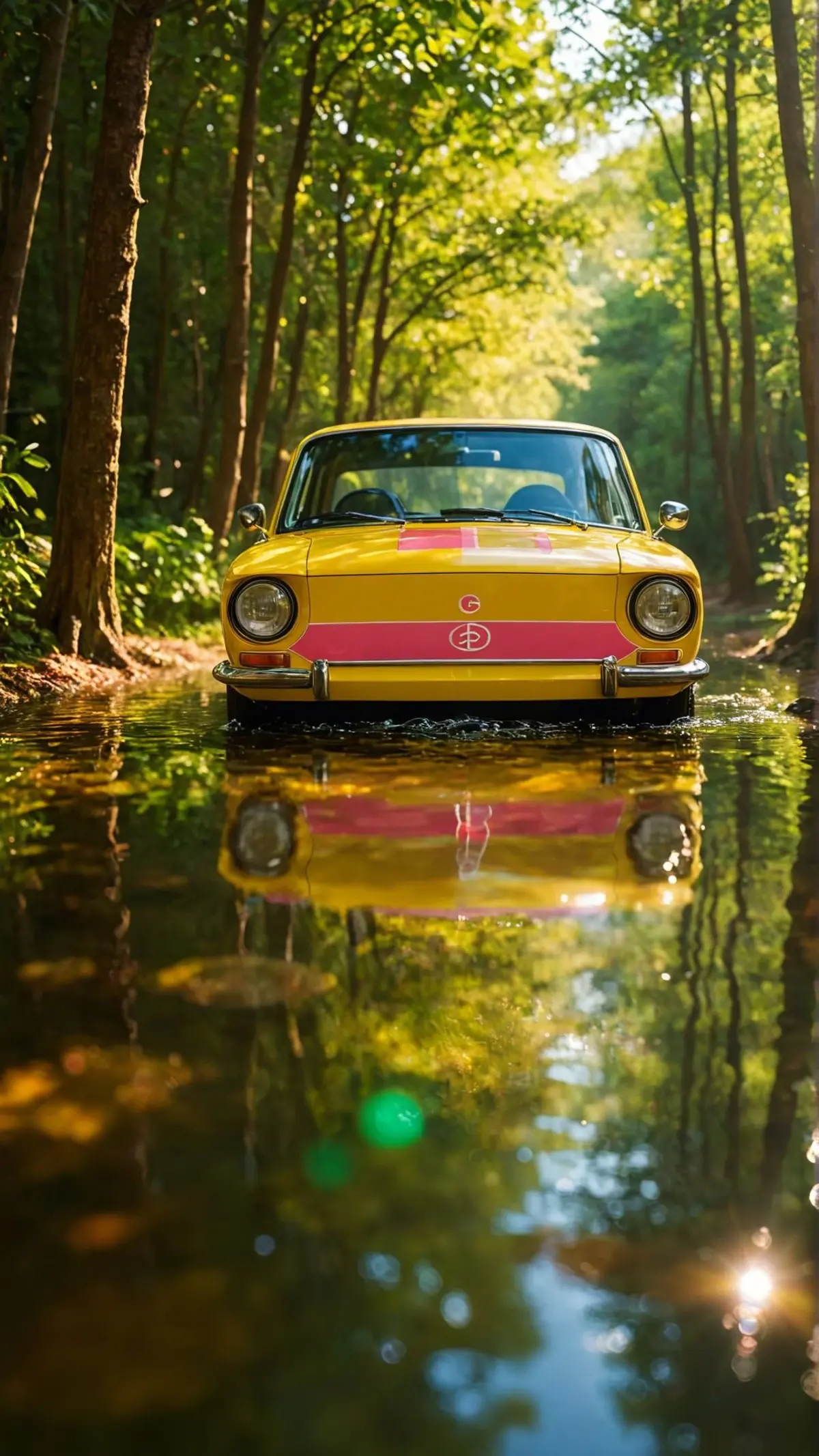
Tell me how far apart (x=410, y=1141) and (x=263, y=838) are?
217 cm

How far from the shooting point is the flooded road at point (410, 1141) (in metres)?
1.39

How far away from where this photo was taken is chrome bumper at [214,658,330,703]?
5777mm

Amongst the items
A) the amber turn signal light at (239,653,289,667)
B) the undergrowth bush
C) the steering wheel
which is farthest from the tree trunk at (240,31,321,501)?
the amber turn signal light at (239,653,289,667)

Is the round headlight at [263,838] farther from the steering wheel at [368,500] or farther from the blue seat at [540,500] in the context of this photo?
the blue seat at [540,500]

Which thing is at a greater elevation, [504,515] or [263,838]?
[504,515]

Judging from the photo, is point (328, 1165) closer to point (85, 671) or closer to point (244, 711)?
point (244, 711)

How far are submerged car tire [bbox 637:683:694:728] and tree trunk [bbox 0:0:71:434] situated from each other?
6.60 meters

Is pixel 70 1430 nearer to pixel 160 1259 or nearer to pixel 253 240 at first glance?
pixel 160 1259

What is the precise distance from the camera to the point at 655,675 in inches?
230

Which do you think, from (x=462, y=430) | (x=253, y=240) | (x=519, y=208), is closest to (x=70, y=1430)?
(x=462, y=430)

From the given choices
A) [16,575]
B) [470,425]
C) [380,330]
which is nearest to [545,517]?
[470,425]

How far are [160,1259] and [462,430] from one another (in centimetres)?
599

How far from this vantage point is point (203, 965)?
9.15ft

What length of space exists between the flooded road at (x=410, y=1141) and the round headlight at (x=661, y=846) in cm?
2
